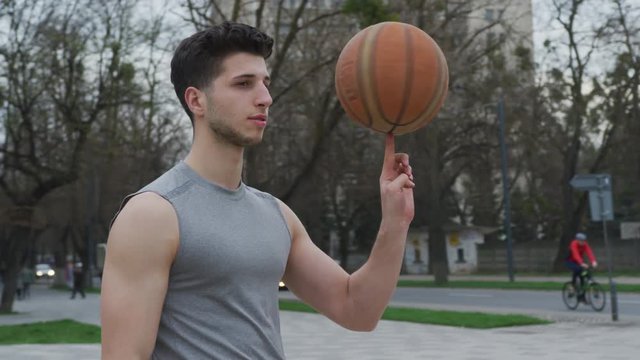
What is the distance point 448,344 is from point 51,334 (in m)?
7.60

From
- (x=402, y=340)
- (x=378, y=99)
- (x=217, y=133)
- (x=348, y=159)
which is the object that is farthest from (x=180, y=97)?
(x=348, y=159)

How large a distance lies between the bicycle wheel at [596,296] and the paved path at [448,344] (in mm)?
2644

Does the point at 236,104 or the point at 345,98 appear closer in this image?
the point at 236,104

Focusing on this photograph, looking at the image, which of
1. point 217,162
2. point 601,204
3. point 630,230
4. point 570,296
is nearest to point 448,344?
point 601,204

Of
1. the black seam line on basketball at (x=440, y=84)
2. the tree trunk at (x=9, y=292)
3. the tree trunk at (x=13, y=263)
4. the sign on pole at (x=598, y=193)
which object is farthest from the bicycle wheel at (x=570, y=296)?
the black seam line on basketball at (x=440, y=84)

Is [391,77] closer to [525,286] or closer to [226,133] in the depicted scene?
[226,133]

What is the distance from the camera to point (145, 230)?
2248 mm

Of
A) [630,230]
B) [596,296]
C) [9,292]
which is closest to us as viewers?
[596,296]

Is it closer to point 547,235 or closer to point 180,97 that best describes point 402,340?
point 180,97

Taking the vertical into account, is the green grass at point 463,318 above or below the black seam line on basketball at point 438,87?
below

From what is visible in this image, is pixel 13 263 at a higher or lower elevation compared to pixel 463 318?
higher

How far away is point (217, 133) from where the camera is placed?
2.50 meters

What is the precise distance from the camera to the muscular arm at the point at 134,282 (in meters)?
2.20

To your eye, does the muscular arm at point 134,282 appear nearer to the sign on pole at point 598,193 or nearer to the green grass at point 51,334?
the green grass at point 51,334
